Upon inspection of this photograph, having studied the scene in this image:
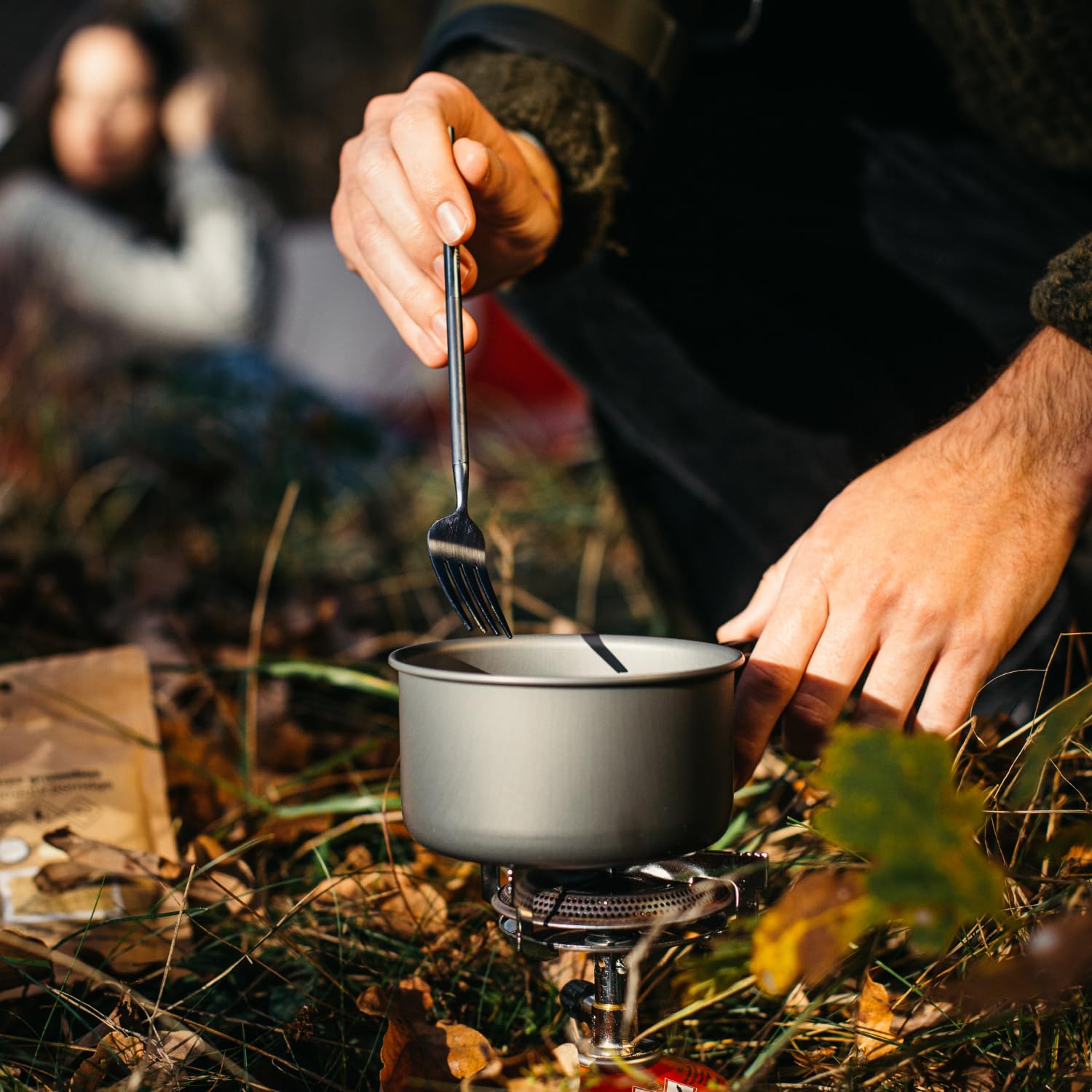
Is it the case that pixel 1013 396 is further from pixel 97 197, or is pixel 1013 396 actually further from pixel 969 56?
pixel 97 197

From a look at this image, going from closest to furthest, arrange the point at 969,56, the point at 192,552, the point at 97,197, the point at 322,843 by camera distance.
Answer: the point at 322,843 → the point at 969,56 → the point at 192,552 → the point at 97,197

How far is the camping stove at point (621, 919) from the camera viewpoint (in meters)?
0.50

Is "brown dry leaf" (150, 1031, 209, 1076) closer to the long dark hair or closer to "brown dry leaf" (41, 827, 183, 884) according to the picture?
"brown dry leaf" (41, 827, 183, 884)

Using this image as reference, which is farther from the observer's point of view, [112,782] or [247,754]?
[247,754]

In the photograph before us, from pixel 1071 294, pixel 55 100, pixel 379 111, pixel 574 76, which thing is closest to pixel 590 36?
pixel 574 76

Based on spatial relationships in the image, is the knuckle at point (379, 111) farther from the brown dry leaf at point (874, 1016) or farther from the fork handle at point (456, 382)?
the brown dry leaf at point (874, 1016)

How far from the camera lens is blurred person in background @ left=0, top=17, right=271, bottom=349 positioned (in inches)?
124

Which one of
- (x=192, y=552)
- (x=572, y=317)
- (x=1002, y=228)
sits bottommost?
(x=192, y=552)

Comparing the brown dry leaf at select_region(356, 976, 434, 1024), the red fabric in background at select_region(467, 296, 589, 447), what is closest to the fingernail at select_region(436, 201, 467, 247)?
the brown dry leaf at select_region(356, 976, 434, 1024)

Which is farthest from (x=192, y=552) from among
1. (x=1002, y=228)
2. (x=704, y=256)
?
(x=1002, y=228)

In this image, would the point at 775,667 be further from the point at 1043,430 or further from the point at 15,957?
the point at 15,957

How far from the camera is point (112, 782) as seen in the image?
0.86m

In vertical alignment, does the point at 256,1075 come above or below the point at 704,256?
below

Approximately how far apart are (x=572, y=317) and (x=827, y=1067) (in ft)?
3.08
